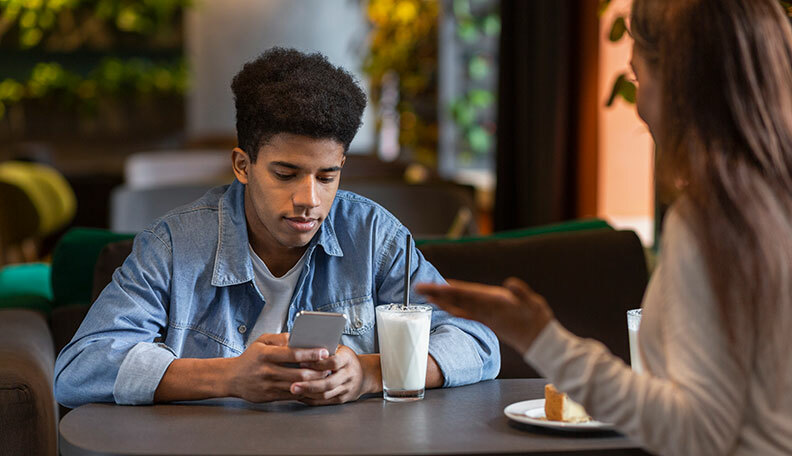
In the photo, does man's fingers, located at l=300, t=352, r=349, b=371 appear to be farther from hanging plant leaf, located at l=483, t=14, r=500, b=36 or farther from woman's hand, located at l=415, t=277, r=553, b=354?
hanging plant leaf, located at l=483, t=14, r=500, b=36

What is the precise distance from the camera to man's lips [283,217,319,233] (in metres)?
1.56

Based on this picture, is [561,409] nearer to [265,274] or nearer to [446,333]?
[446,333]

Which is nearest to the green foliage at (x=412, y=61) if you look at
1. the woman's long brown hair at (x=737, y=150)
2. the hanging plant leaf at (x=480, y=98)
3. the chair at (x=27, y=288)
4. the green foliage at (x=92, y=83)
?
the hanging plant leaf at (x=480, y=98)

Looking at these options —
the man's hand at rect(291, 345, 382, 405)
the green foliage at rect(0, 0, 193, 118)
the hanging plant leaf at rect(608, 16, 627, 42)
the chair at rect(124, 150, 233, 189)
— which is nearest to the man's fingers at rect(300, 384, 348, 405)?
the man's hand at rect(291, 345, 382, 405)

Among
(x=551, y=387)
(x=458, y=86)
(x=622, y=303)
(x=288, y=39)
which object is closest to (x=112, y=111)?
(x=288, y=39)

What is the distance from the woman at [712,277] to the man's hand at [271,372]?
0.31 metres

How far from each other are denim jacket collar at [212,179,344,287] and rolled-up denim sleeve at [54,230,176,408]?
82mm

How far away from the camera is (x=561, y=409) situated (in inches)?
48.8

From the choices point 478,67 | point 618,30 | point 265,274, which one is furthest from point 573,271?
point 478,67

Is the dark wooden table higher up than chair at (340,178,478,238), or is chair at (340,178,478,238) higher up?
chair at (340,178,478,238)

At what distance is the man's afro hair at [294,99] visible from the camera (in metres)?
1.54

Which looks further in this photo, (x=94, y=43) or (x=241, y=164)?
(x=94, y=43)

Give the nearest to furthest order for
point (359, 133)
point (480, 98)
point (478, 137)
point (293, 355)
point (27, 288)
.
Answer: point (293, 355) < point (27, 288) < point (359, 133) < point (480, 98) < point (478, 137)

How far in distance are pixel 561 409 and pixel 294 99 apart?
63cm
